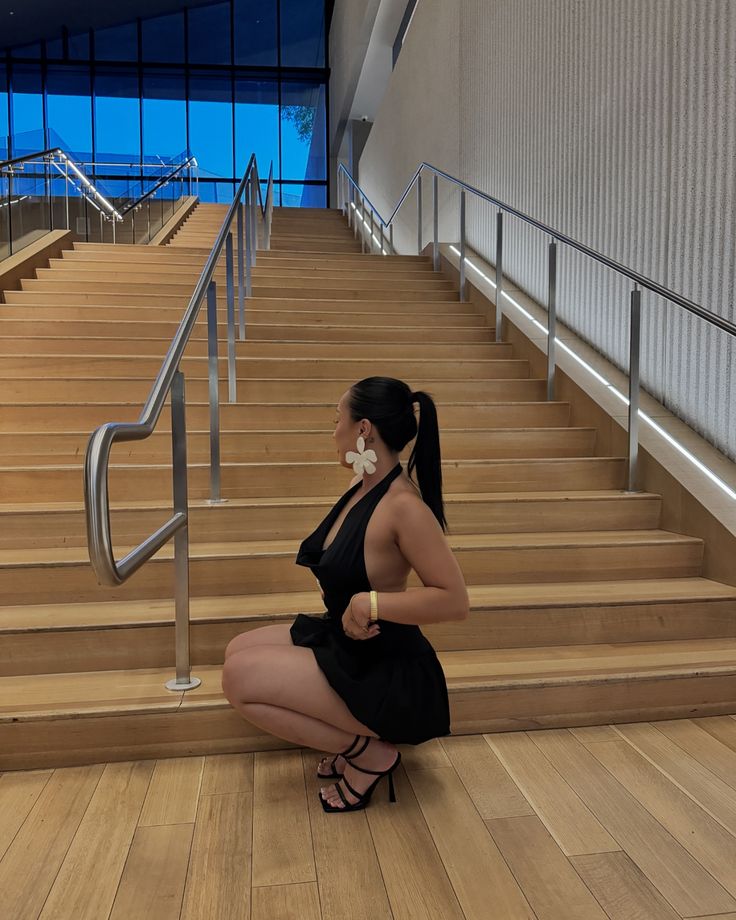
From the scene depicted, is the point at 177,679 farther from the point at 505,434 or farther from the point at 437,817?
the point at 505,434

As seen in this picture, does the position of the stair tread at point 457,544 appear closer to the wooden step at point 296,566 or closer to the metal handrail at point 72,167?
the wooden step at point 296,566

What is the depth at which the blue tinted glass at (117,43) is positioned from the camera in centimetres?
1592

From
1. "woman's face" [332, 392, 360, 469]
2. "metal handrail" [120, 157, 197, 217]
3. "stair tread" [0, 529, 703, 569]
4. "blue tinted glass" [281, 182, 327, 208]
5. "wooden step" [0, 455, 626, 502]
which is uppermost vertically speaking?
"blue tinted glass" [281, 182, 327, 208]

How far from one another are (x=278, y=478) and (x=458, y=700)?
142 cm

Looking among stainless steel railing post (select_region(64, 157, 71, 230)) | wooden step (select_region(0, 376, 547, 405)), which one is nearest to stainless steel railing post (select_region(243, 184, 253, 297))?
wooden step (select_region(0, 376, 547, 405))

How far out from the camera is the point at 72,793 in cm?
190

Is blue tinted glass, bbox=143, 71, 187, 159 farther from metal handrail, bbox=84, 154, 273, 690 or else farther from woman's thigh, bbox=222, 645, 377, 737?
woman's thigh, bbox=222, 645, 377, 737

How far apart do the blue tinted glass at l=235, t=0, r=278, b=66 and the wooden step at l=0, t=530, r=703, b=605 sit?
16355 mm

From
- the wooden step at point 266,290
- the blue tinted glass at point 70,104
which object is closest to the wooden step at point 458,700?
the wooden step at point 266,290

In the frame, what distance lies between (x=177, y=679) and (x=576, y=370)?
2730mm

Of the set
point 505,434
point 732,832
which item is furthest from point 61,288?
point 732,832

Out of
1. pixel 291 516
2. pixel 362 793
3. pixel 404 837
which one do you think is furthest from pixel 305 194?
pixel 404 837

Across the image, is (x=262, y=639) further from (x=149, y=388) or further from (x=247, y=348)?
(x=247, y=348)

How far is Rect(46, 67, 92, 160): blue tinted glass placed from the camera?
15.8 metres
